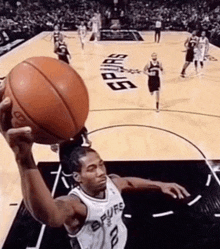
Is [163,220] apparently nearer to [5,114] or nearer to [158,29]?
[5,114]

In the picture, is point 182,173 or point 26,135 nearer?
point 26,135

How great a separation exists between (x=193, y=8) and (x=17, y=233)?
1994 centimetres

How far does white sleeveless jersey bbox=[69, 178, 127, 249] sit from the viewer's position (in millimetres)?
2459

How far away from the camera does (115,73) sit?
1110 centimetres

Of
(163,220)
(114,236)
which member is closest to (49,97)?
(114,236)

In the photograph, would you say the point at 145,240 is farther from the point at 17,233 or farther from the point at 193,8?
the point at 193,8

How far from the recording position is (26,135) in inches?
68.3

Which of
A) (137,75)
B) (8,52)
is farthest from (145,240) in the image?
(8,52)

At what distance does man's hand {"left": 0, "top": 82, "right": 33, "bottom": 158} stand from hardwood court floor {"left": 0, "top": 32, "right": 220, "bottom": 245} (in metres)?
2.53

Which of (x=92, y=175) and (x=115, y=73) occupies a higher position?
(x=92, y=175)

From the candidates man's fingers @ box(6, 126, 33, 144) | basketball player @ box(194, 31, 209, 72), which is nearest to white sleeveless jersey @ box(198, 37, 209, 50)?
basketball player @ box(194, 31, 209, 72)

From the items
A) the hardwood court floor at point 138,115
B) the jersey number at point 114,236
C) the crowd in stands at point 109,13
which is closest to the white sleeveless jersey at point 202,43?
the hardwood court floor at point 138,115

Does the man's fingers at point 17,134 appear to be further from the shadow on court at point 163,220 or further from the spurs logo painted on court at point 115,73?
the spurs logo painted on court at point 115,73

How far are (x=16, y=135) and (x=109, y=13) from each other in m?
20.8
